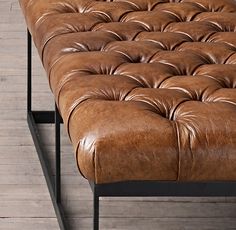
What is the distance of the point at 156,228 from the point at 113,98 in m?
0.49

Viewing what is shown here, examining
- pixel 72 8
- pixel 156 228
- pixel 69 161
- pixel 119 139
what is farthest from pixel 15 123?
pixel 119 139

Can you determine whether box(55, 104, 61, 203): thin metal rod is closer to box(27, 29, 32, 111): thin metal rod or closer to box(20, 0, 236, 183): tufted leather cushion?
box(20, 0, 236, 183): tufted leather cushion

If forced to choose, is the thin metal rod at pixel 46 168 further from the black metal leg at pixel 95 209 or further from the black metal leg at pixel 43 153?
the black metal leg at pixel 95 209

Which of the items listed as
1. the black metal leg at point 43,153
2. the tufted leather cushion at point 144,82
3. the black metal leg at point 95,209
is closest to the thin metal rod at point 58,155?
the black metal leg at point 43,153

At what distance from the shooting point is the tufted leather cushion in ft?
5.68

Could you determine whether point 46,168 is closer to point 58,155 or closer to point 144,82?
point 58,155

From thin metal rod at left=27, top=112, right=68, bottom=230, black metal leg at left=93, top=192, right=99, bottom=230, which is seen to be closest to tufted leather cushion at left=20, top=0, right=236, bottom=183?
black metal leg at left=93, top=192, right=99, bottom=230

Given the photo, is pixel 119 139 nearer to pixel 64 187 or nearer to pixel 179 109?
pixel 179 109

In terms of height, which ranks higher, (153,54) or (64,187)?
(153,54)

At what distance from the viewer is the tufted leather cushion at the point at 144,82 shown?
5.68 ft

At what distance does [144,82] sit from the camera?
80.7 inches

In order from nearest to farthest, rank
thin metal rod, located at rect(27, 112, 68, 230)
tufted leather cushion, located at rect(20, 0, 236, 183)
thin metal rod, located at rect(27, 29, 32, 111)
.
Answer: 1. tufted leather cushion, located at rect(20, 0, 236, 183)
2. thin metal rod, located at rect(27, 112, 68, 230)
3. thin metal rod, located at rect(27, 29, 32, 111)

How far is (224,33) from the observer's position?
7.84ft

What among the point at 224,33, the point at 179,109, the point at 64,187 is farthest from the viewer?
the point at 64,187
